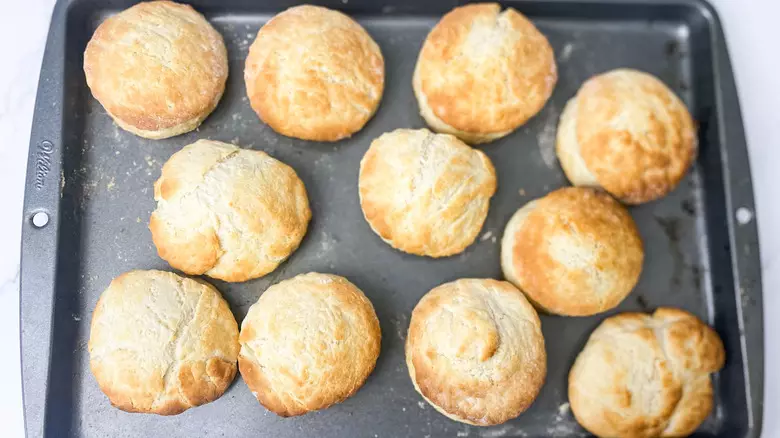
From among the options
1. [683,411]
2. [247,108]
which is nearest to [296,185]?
[247,108]

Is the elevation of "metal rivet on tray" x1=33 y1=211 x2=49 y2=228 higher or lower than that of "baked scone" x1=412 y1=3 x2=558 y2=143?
lower

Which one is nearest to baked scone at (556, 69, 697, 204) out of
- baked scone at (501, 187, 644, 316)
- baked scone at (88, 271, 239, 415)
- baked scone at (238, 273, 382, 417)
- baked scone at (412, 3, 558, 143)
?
baked scone at (501, 187, 644, 316)

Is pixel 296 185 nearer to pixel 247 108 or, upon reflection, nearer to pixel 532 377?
pixel 247 108

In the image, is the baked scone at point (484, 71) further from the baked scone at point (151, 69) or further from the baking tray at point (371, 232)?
the baked scone at point (151, 69)

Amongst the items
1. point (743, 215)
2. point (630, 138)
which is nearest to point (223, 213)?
point (630, 138)

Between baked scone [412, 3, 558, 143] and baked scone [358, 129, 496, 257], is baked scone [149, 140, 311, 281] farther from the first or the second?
baked scone [412, 3, 558, 143]

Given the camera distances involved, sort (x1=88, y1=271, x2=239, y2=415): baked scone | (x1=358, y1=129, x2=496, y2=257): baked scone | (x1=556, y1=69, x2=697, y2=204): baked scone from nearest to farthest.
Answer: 1. (x1=88, y1=271, x2=239, y2=415): baked scone
2. (x1=358, y1=129, x2=496, y2=257): baked scone
3. (x1=556, y1=69, x2=697, y2=204): baked scone
